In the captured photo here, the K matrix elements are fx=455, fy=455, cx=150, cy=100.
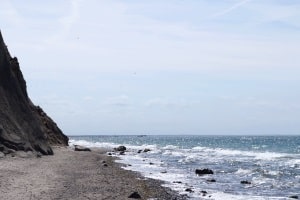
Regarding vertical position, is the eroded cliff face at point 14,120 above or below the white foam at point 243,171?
above

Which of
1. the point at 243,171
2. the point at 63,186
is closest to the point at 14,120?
the point at 63,186

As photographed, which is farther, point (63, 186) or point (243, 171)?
point (243, 171)

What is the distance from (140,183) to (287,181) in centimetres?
1292

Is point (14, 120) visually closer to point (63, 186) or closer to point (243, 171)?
point (63, 186)

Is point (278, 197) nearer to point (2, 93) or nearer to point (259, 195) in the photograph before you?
point (259, 195)

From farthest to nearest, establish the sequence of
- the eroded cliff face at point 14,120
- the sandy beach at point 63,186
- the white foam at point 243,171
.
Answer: the white foam at point 243,171, the eroded cliff face at point 14,120, the sandy beach at point 63,186

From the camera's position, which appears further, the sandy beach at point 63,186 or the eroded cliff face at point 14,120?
the eroded cliff face at point 14,120

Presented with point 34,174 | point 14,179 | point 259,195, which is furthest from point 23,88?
point 259,195

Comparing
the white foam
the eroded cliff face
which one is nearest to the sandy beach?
the eroded cliff face

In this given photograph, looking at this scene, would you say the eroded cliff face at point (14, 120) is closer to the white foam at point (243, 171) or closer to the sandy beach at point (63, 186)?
the sandy beach at point (63, 186)

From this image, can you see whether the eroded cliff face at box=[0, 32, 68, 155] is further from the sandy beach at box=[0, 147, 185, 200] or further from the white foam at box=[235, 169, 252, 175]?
the white foam at box=[235, 169, 252, 175]

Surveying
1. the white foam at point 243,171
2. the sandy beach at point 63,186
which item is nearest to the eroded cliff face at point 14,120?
the sandy beach at point 63,186

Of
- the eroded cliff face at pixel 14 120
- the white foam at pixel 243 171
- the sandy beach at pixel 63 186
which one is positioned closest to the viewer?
the sandy beach at pixel 63 186

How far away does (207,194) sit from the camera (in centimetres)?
2844
